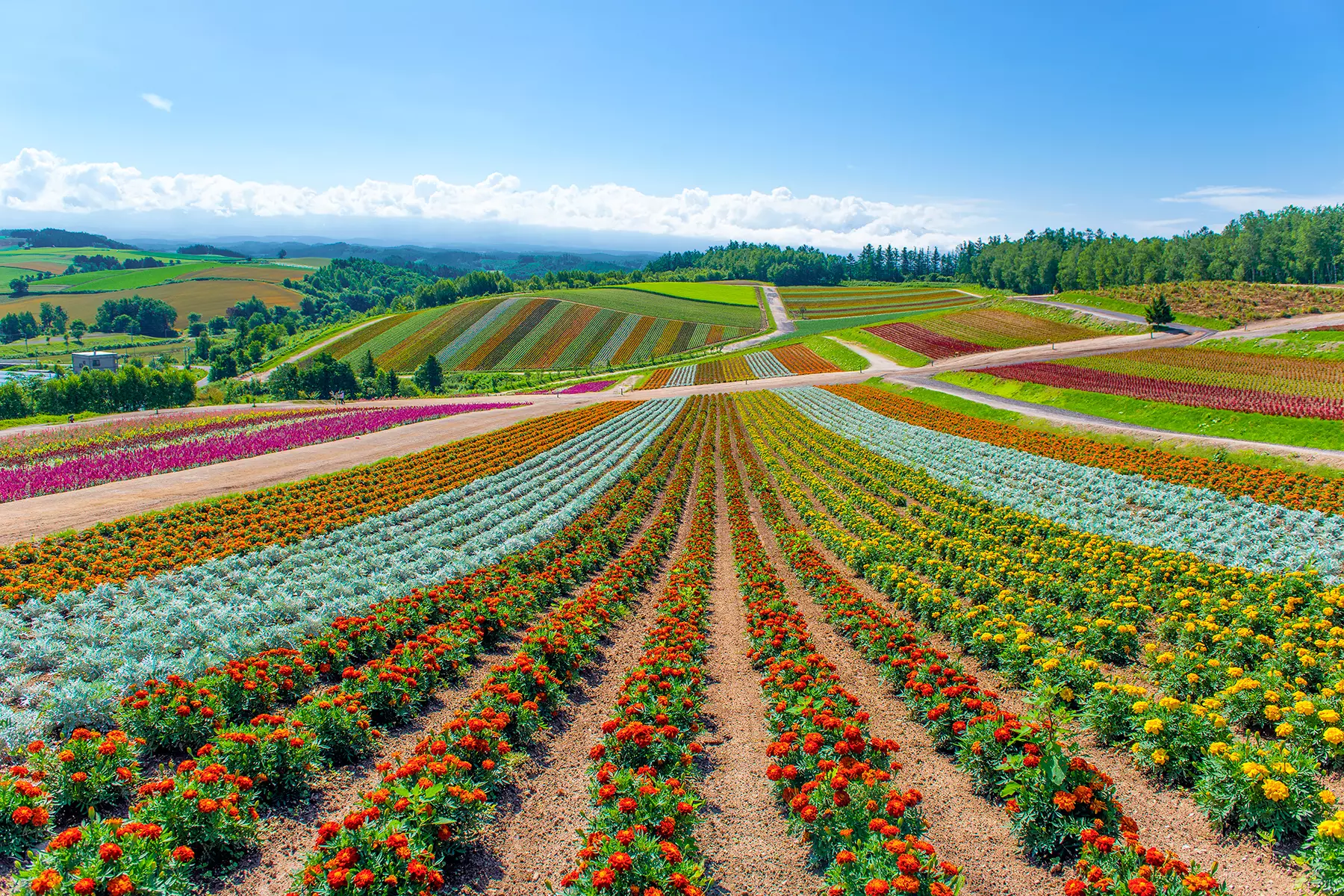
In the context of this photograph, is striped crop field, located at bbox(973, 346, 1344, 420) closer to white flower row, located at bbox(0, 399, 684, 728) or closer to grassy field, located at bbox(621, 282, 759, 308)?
white flower row, located at bbox(0, 399, 684, 728)

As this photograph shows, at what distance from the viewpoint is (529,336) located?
10950cm

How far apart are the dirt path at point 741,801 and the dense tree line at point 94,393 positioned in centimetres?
7702

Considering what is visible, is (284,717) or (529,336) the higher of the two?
(529,336)

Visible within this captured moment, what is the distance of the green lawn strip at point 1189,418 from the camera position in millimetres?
29703

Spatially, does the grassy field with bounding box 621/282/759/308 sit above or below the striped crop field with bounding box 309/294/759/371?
above

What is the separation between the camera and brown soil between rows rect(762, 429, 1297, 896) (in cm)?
612

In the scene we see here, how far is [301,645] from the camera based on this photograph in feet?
35.6

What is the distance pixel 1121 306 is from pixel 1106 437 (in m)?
66.9

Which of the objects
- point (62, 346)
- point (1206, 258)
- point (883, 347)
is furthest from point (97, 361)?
point (1206, 258)

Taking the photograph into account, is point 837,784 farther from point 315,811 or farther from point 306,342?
point 306,342

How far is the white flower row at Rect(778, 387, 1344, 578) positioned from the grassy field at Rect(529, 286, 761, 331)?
308ft

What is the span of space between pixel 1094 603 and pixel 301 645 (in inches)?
627

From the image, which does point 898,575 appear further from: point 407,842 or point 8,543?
point 8,543

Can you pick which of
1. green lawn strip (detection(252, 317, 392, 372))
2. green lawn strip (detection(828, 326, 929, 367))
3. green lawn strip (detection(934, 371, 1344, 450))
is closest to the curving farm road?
green lawn strip (detection(934, 371, 1344, 450))
